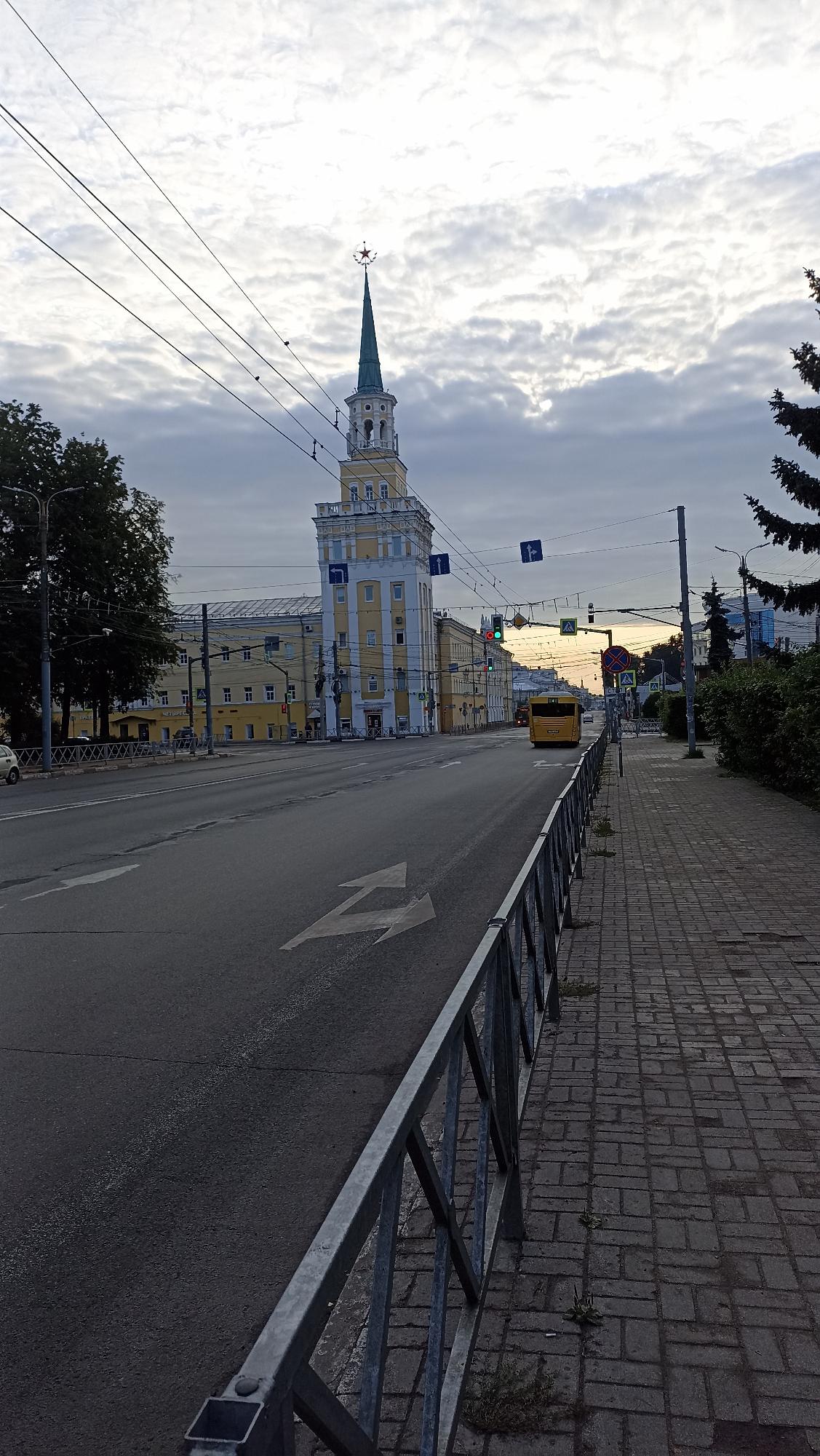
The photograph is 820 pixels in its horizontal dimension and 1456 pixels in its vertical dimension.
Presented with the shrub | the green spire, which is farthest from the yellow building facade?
the shrub

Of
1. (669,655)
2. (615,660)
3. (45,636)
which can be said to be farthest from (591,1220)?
(669,655)

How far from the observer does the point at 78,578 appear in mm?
45719

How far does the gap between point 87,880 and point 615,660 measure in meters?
16.5

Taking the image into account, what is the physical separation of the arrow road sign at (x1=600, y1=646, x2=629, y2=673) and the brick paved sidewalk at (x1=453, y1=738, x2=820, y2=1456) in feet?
56.6

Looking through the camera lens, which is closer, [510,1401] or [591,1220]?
[510,1401]

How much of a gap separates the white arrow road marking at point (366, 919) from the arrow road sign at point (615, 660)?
51.4 ft

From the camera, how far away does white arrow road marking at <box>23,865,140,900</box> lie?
10.4 meters

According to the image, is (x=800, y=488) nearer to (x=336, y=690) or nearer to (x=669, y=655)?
(x=336, y=690)

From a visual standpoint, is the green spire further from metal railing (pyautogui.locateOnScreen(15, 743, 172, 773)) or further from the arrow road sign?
the arrow road sign

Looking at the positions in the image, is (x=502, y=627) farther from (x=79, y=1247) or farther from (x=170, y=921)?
(x=79, y=1247)

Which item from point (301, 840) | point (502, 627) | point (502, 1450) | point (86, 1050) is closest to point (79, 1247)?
point (502, 1450)

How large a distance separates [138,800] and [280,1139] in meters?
18.2

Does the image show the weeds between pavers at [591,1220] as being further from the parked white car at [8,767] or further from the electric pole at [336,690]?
the electric pole at [336,690]

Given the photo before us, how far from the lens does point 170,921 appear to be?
29.3 feet
